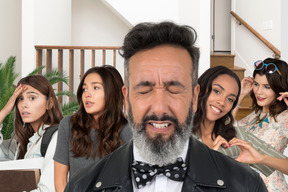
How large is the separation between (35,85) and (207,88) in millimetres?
1245

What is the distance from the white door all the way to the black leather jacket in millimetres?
7437

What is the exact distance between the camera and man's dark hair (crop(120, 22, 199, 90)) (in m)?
1.35

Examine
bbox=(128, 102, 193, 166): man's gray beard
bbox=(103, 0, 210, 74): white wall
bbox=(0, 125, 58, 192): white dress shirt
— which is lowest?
bbox=(0, 125, 58, 192): white dress shirt

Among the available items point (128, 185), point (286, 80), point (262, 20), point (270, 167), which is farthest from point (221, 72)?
point (262, 20)

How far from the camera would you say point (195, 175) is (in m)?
1.25

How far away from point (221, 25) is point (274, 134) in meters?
5.96

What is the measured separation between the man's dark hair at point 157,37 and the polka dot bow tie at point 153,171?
0.28 meters

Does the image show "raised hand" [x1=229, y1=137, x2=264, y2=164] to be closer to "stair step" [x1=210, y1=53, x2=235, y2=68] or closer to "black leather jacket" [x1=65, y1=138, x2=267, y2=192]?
"black leather jacket" [x1=65, y1=138, x2=267, y2=192]

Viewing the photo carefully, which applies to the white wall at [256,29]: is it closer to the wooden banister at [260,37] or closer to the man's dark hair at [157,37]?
the wooden banister at [260,37]

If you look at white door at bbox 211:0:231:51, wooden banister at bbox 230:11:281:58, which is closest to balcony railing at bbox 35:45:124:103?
wooden banister at bbox 230:11:281:58

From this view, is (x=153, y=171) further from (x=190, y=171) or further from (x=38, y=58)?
(x=38, y=58)

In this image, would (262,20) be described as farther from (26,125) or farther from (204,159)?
(204,159)

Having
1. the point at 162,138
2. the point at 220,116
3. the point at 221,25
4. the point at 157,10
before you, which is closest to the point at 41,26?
the point at 157,10

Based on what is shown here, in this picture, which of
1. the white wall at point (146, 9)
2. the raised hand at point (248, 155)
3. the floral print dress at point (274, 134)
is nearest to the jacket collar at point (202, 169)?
the raised hand at point (248, 155)
